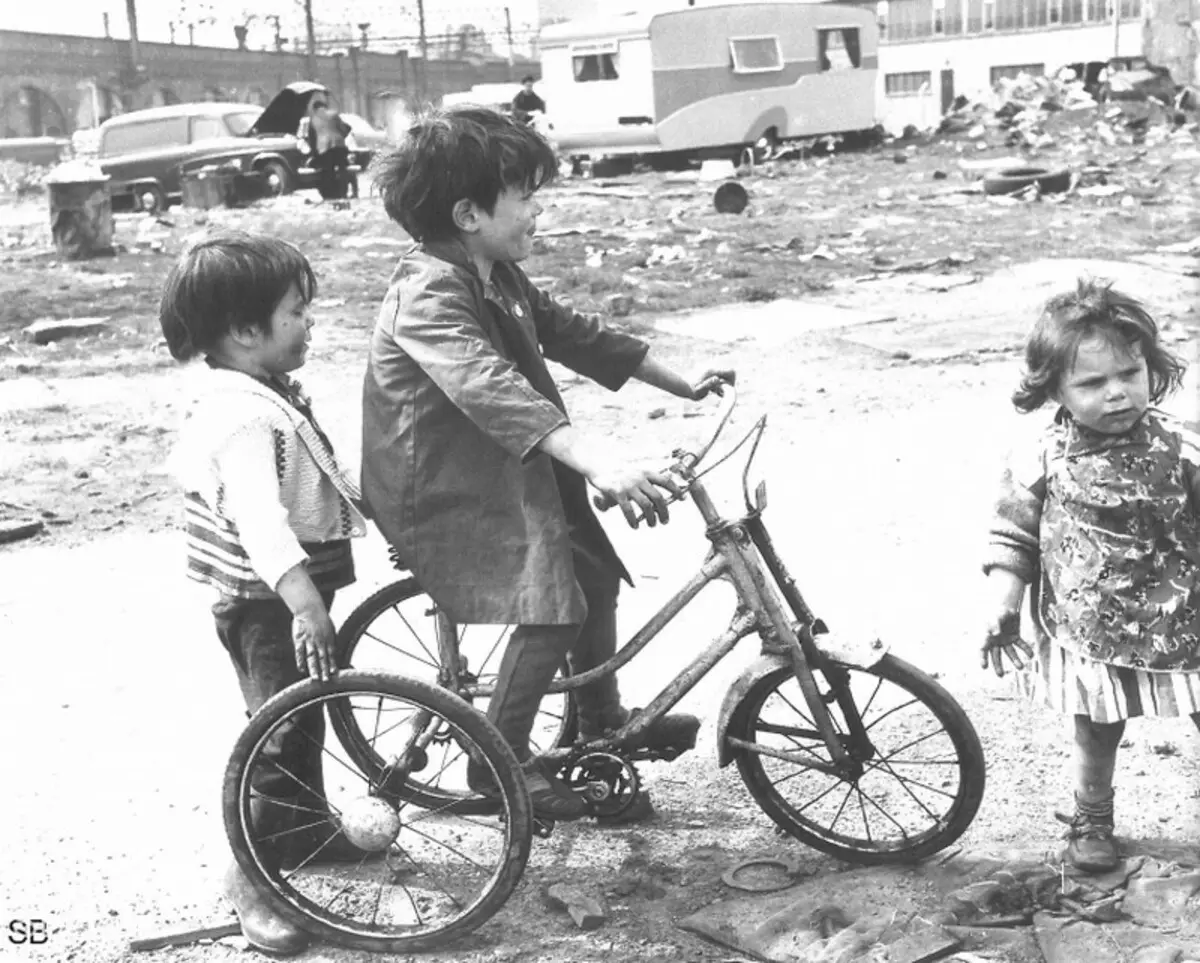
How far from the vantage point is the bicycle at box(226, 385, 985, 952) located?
298 cm

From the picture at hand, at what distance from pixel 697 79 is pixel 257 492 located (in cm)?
2039

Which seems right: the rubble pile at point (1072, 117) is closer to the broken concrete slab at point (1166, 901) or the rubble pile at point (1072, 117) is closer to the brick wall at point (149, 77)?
the broken concrete slab at point (1166, 901)

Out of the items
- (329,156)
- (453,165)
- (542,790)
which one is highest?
(329,156)

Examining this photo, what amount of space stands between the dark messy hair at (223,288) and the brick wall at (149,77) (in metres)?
43.3

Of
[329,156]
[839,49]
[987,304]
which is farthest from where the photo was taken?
[839,49]

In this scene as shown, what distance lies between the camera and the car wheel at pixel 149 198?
67.6 ft

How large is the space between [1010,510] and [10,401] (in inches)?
263

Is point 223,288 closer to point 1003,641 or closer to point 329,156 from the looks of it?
point 1003,641

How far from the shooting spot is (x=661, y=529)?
5742 mm

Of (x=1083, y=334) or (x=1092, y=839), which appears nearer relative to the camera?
(x=1083, y=334)

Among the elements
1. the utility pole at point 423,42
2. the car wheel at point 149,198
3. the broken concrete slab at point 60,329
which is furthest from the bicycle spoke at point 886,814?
the utility pole at point 423,42

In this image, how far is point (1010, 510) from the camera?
122 inches

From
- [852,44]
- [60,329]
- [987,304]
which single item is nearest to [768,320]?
[987,304]

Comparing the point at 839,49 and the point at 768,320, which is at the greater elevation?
the point at 839,49
